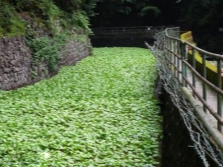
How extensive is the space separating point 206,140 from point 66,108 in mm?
5608

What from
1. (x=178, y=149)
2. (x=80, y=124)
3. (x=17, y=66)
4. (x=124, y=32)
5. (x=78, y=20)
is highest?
(x=78, y=20)

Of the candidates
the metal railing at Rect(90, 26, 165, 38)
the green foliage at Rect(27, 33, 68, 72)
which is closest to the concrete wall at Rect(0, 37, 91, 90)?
the green foliage at Rect(27, 33, 68, 72)

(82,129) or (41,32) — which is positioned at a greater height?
(41,32)

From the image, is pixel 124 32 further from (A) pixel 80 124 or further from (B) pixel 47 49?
(A) pixel 80 124

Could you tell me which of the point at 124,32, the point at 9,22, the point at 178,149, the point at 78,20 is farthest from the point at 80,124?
the point at 124,32

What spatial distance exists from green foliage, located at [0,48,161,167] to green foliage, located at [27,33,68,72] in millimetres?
901

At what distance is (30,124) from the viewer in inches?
310

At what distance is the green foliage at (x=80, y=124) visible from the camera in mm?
6340

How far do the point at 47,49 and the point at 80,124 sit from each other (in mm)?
6822

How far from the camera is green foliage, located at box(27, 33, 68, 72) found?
13.4 metres

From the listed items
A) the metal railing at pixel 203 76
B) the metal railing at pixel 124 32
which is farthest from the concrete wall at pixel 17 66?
the metal railing at pixel 124 32

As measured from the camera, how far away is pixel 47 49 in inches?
567

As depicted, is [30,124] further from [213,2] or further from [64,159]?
[213,2]

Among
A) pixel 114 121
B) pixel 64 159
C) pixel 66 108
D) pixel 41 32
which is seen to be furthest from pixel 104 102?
pixel 41 32
